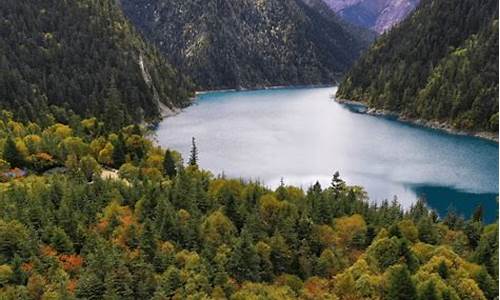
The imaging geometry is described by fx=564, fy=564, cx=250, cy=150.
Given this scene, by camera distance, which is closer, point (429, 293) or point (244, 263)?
point (429, 293)

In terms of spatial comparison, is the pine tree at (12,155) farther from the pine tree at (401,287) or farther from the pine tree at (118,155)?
the pine tree at (401,287)

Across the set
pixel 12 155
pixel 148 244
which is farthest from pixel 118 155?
pixel 148 244

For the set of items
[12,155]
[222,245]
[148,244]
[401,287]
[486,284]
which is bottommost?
[486,284]

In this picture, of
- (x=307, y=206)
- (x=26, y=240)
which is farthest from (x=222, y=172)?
(x=26, y=240)

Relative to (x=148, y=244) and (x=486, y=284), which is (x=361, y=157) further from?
(x=148, y=244)

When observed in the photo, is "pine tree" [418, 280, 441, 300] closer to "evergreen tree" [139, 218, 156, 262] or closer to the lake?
"evergreen tree" [139, 218, 156, 262]

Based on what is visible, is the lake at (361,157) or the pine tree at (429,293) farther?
the lake at (361,157)

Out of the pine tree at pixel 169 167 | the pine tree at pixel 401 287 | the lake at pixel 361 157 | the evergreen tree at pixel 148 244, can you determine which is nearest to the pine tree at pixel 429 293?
the pine tree at pixel 401 287
